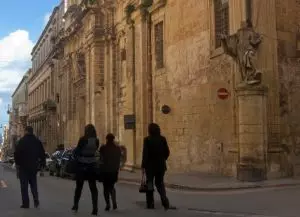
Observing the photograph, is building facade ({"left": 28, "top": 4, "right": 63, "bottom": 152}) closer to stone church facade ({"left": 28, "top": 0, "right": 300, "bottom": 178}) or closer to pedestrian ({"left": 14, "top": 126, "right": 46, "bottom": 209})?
stone church facade ({"left": 28, "top": 0, "right": 300, "bottom": 178})

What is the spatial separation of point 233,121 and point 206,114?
7.63 ft

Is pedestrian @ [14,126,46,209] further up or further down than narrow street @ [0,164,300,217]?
further up

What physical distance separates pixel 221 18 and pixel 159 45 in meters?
6.38

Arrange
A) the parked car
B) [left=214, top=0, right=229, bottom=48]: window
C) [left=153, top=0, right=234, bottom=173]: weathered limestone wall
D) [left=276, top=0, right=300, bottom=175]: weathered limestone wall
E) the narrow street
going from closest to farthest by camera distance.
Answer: the narrow street, [left=276, top=0, right=300, bottom=175]: weathered limestone wall, [left=153, top=0, right=234, bottom=173]: weathered limestone wall, [left=214, top=0, right=229, bottom=48]: window, the parked car

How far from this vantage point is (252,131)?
1747 centimetres

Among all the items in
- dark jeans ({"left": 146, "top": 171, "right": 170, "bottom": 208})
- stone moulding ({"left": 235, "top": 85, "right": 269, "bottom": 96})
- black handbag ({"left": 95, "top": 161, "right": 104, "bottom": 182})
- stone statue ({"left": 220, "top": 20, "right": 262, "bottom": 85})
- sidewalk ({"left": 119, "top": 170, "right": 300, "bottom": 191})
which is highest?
stone statue ({"left": 220, "top": 20, "right": 262, "bottom": 85})

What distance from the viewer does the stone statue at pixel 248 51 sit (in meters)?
17.5

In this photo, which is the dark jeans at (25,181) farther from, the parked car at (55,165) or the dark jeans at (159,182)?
the parked car at (55,165)

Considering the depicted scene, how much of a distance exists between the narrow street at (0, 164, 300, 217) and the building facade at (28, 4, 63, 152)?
4155 centimetres

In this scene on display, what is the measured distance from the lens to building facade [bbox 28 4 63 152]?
59.1m

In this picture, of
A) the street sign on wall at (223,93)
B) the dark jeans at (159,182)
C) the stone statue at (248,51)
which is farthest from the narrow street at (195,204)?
the street sign on wall at (223,93)

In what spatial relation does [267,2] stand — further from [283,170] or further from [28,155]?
[28,155]

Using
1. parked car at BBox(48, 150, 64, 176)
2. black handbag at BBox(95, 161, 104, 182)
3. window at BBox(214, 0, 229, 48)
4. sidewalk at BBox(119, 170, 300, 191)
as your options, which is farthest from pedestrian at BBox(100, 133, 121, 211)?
parked car at BBox(48, 150, 64, 176)

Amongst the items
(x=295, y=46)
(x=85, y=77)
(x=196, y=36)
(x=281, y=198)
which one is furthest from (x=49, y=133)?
(x=281, y=198)
